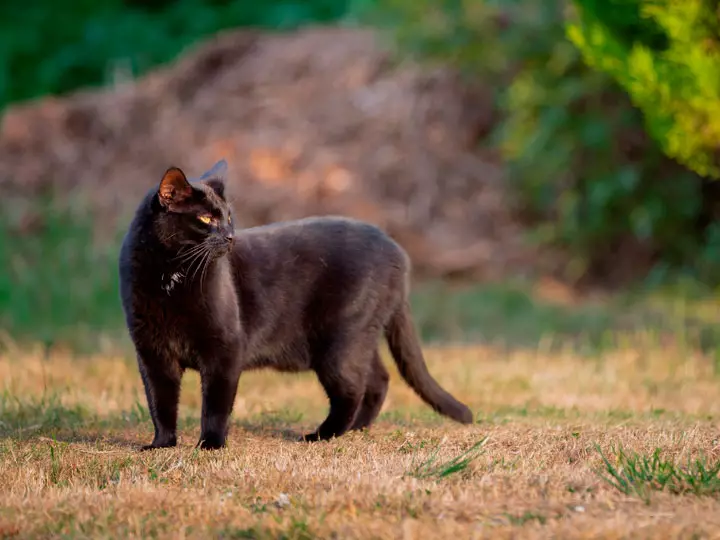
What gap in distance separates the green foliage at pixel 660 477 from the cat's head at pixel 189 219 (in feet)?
6.29

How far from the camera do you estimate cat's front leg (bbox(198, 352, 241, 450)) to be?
4539 mm

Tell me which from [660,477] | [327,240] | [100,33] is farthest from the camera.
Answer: [100,33]

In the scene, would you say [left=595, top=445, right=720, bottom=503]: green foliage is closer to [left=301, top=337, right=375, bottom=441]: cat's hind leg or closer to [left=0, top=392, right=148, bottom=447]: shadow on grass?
[left=301, top=337, right=375, bottom=441]: cat's hind leg

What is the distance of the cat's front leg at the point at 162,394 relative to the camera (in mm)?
4586

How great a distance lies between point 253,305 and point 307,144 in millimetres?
10046

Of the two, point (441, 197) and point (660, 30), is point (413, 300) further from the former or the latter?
point (660, 30)

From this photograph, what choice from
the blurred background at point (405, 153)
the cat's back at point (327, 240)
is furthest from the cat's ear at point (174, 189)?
the blurred background at point (405, 153)

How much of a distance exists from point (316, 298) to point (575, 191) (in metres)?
8.28

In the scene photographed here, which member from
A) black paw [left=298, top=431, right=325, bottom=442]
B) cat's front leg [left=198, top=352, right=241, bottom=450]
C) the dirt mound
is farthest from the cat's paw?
the dirt mound

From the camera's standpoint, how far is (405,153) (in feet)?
47.9

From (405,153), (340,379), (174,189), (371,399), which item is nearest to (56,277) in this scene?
(405,153)

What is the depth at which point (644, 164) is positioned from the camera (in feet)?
40.1

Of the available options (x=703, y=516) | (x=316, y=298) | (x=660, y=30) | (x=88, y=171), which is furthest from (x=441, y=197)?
(x=703, y=516)

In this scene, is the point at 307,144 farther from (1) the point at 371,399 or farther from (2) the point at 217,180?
(2) the point at 217,180
